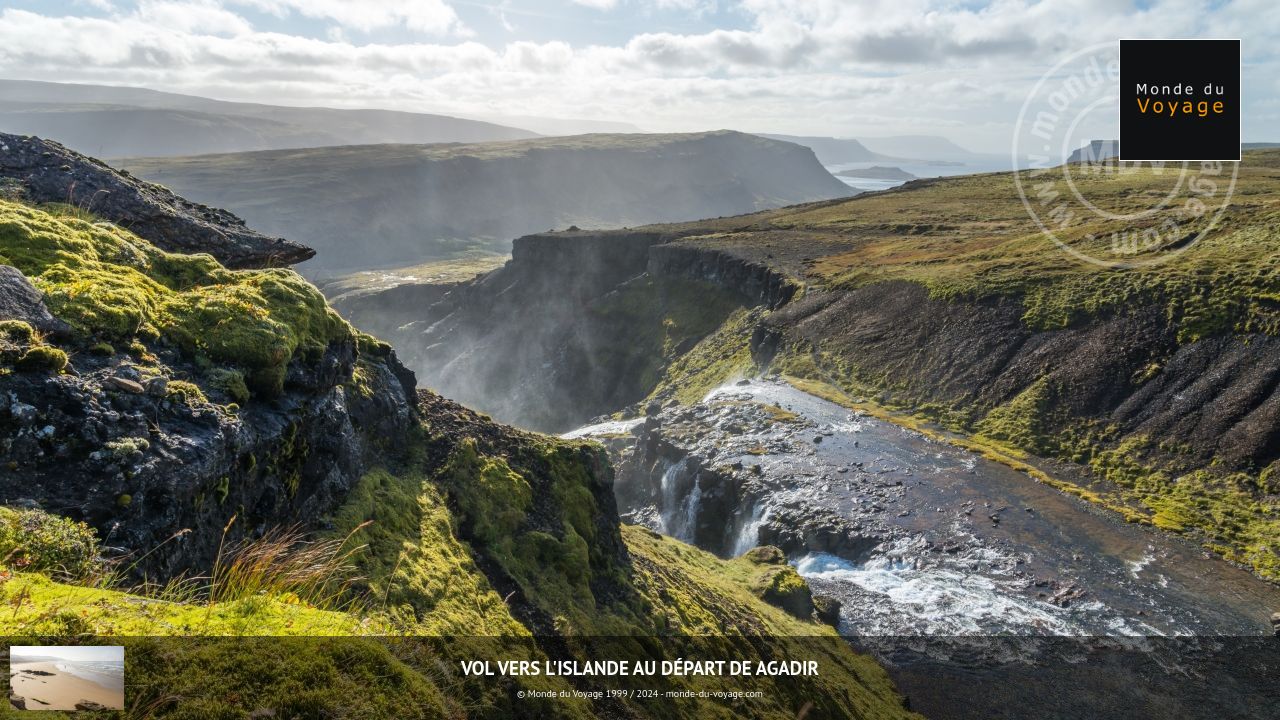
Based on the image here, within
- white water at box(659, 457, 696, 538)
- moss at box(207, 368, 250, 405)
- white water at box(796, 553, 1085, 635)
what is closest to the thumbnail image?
moss at box(207, 368, 250, 405)

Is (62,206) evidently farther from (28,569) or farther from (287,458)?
(28,569)

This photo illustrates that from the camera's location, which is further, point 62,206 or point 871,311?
point 871,311

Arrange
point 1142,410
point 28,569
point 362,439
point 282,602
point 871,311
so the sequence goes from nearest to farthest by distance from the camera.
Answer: point 28,569
point 282,602
point 362,439
point 1142,410
point 871,311

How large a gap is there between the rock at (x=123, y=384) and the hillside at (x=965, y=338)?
3642 cm

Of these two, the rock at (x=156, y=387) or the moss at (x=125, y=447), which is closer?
the moss at (x=125, y=447)

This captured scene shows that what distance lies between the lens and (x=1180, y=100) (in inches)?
1750

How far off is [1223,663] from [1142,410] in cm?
1937

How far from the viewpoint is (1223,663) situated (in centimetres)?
2069

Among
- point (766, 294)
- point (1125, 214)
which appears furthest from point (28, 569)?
point (1125, 214)

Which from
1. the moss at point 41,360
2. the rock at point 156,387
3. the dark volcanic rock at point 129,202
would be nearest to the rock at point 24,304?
the moss at point 41,360

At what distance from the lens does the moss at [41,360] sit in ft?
21.3

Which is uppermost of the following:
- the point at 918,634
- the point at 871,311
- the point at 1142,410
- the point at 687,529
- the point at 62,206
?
the point at 62,206

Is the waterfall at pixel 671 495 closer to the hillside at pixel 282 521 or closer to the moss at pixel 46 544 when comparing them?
the hillside at pixel 282 521

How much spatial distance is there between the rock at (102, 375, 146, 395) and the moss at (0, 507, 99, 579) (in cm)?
182
